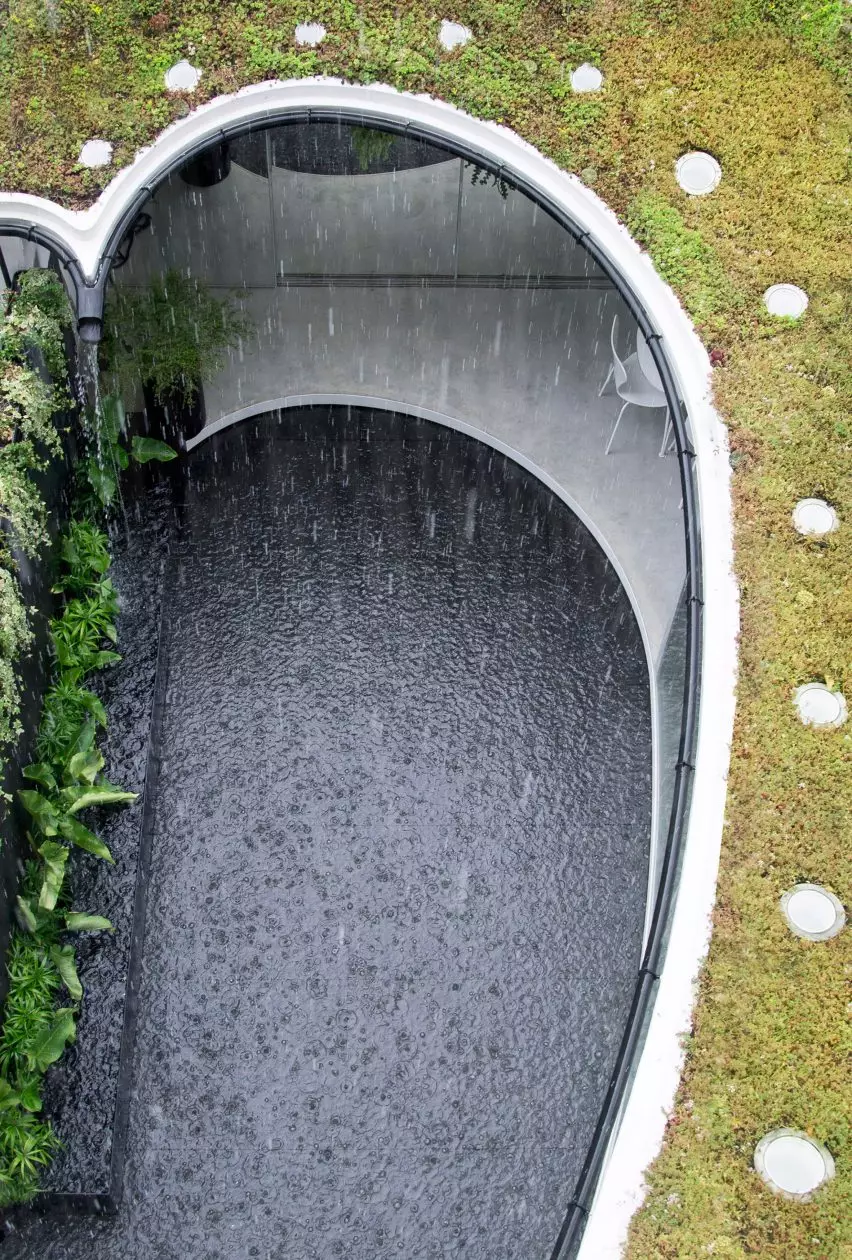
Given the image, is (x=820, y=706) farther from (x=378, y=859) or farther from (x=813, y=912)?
(x=378, y=859)

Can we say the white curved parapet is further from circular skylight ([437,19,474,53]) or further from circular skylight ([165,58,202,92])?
circular skylight ([437,19,474,53])

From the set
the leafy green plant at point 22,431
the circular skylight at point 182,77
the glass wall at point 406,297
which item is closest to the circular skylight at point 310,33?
the circular skylight at point 182,77

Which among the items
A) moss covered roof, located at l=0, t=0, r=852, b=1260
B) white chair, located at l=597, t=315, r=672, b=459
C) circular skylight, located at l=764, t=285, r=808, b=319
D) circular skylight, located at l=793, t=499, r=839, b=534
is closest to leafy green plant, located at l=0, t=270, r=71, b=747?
moss covered roof, located at l=0, t=0, r=852, b=1260

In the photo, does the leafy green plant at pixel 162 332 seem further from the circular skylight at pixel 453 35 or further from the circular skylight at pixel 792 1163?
the circular skylight at pixel 792 1163

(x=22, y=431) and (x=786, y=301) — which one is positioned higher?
(x=786, y=301)

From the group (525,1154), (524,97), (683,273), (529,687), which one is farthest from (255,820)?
(524,97)

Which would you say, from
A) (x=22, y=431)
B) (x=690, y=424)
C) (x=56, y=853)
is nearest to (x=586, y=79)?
(x=690, y=424)
